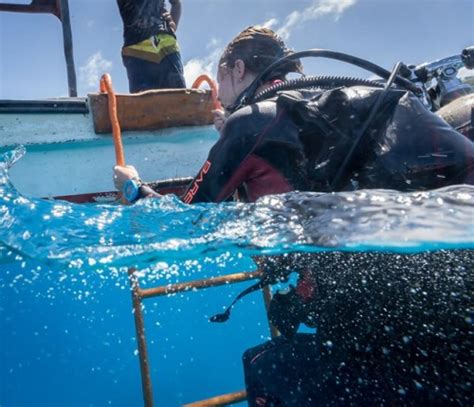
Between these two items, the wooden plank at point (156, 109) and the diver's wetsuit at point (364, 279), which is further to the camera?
the wooden plank at point (156, 109)

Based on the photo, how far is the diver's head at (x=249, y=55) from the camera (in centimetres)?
283

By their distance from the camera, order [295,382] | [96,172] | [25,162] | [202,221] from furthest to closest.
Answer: [96,172], [25,162], [202,221], [295,382]

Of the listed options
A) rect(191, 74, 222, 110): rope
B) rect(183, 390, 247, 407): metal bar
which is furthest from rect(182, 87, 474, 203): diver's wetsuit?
rect(183, 390, 247, 407): metal bar

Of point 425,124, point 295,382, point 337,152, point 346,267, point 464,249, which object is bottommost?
point 295,382

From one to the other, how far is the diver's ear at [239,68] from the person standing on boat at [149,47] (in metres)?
2.62

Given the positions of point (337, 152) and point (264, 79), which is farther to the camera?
Answer: point (264, 79)

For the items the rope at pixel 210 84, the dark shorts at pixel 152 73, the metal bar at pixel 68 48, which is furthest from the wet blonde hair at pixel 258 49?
the metal bar at pixel 68 48

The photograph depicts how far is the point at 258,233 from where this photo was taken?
1972 mm

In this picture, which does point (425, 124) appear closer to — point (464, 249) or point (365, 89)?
point (365, 89)

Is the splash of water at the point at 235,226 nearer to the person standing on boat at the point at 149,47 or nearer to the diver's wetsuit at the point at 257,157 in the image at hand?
the diver's wetsuit at the point at 257,157

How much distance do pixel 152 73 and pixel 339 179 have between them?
412 centimetres

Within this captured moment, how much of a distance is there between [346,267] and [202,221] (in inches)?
32.9

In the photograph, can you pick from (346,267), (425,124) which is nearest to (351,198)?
(425,124)

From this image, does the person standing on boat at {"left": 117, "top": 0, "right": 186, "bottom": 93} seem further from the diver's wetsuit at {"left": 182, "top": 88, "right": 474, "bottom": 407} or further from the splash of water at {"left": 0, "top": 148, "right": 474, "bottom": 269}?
the diver's wetsuit at {"left": 182, "top": 88, "right": 474, "bottom": 407}
